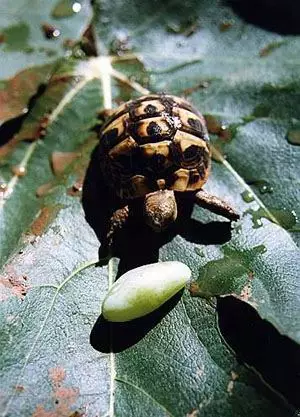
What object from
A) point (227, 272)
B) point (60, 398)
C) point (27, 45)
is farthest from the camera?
point (27, 45)

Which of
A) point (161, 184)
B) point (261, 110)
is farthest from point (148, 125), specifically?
point (261, 110)

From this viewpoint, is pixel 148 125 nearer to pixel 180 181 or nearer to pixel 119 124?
pixel 119 124

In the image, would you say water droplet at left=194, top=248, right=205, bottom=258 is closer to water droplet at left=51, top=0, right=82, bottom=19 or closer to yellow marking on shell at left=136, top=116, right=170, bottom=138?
yellow marking on shell at left=136, top=116, right=170, bottom=138

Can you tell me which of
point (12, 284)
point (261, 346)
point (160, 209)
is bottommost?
point (261, 346)

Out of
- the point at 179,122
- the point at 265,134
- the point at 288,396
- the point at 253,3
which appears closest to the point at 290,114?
the point at 265,134

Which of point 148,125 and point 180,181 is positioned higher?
point 148,125

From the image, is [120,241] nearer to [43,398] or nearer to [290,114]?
[43,398]

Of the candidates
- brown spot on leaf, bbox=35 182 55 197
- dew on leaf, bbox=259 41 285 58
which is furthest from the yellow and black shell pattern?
dew on leaf, bbox=259 41 285 58

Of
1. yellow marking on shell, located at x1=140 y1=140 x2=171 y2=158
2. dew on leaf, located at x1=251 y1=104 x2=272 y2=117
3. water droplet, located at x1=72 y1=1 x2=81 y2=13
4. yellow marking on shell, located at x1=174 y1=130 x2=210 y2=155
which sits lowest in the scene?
dew on leaf, located at x1=251 y1=104 x2=272 y2=117
